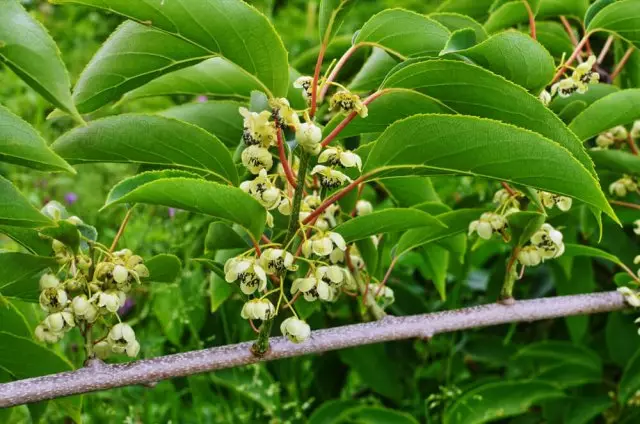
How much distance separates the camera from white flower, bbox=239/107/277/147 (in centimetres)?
81

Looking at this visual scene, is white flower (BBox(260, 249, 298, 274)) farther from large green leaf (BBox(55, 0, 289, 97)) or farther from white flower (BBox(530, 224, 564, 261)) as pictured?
white flower (BBox(530, 224, 564, 261))

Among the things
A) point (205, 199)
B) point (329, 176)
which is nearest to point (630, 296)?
point (329, 176)

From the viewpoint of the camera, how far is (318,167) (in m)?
0.85

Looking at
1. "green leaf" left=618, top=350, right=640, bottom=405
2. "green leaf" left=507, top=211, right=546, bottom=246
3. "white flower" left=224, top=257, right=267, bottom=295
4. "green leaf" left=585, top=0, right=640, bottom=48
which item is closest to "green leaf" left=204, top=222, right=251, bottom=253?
"white flower" left=224, top=257, right=267, bottom=295

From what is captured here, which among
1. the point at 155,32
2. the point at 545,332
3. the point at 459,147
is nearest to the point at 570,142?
the point at 459,147

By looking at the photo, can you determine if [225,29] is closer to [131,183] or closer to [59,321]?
[131,183]

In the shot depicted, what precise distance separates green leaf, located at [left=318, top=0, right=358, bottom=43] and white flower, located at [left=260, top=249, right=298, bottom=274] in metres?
0.22

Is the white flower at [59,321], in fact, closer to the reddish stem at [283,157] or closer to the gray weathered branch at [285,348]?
the gray weathered branch at [285,348]

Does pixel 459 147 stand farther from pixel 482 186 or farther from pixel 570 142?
pixel 482 186

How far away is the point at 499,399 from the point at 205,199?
0.89 metres

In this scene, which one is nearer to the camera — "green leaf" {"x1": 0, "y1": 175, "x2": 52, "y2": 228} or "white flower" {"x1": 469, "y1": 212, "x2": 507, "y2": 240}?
"green leaf" {"x1": 0, "y1": 175, "x2": 52, "y2": 228}

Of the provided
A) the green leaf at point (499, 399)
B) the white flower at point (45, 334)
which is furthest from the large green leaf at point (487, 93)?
the green leaf at point (499, 399)

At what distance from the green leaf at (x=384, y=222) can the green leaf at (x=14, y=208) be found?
31 cm

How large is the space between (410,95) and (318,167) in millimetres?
154
